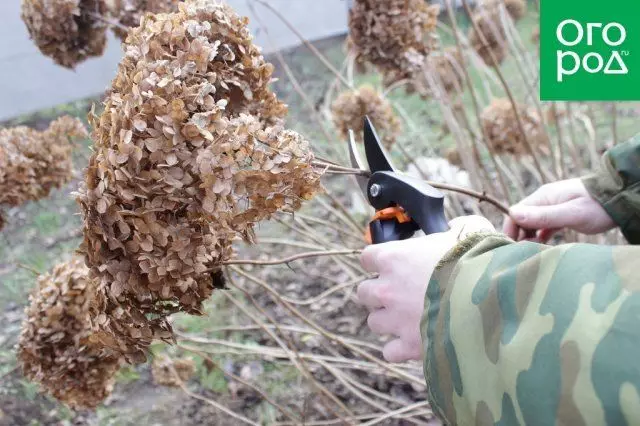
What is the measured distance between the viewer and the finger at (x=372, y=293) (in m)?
0.67

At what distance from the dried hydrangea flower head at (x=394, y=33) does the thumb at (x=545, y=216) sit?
404 millimetres

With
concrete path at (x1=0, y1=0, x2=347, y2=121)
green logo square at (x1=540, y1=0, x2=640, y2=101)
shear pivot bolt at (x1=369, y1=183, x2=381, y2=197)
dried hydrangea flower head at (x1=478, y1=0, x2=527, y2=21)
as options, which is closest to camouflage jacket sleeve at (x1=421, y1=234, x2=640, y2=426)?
shear pivot bolt at (x1=369, y1=183, x2=381, y2=197)

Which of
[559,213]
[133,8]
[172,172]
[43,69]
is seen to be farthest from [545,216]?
Answer: [43,69]

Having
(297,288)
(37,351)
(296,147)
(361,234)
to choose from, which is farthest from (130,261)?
(297,288)

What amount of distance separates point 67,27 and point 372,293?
35.7 inches

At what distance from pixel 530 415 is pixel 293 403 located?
1.29 metres

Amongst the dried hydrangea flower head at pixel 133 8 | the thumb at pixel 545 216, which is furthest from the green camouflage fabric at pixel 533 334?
the dried hydrangea flower head at pixel 133 8

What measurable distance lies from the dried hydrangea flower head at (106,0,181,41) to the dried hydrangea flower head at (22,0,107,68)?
0.10 ft

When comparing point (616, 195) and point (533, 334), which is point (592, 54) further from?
point (533, 334)

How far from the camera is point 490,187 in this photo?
177 cm

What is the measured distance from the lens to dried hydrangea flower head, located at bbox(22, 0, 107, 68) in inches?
47.6

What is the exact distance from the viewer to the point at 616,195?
994 mm

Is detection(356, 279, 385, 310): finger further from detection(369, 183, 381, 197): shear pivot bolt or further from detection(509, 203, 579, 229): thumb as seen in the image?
detection(509, 203, 579, 229): thumb

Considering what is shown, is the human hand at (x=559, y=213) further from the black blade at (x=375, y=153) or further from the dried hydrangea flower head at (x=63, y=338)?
the dried hydrangea flower head at (x=63, y=338)
